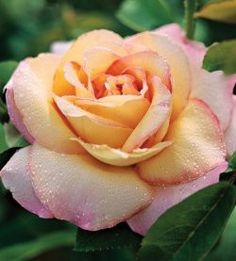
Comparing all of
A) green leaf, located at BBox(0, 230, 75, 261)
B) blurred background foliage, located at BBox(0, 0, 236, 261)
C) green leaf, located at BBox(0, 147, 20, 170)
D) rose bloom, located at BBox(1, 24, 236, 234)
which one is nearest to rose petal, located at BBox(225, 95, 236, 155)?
rose bloom, located at BBox(1, 24, 236, 234)

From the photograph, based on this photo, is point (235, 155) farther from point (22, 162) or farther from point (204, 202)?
point (22, 162)

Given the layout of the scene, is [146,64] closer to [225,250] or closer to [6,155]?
[6,155]

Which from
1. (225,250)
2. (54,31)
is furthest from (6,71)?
(54,31)

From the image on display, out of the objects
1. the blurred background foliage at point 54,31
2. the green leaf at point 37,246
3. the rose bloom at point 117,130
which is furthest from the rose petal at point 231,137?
the green leaf at point 37,246

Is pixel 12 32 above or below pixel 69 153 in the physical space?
below

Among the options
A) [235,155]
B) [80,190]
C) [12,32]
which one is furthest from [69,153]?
[12,32]

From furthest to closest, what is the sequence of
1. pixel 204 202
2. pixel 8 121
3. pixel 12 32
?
pixel 12 32
pixel 8 121
pixel 204 202
